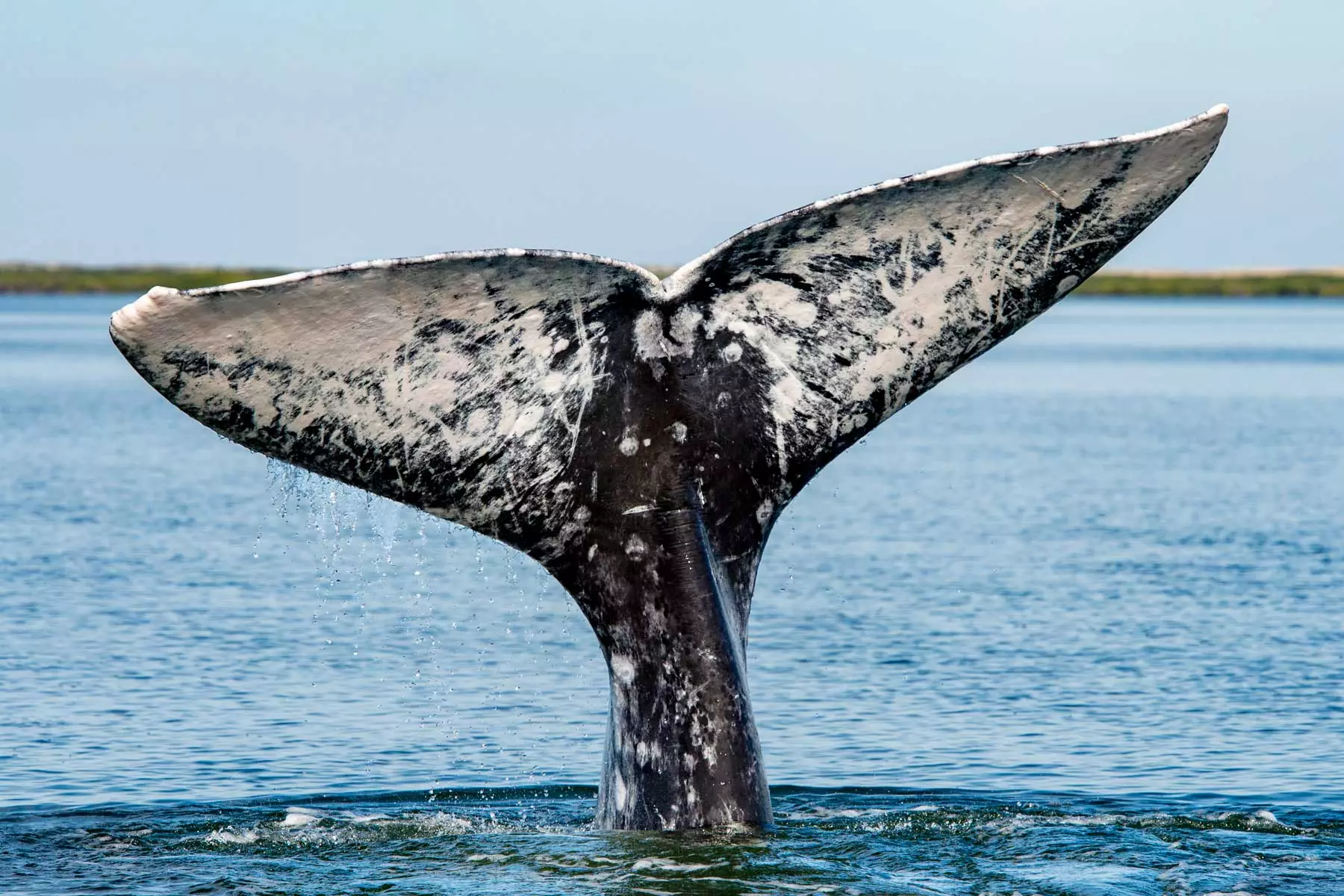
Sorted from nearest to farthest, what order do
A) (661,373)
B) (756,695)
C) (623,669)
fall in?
1. (661,373)
2. (623,669)
3. (756,695)

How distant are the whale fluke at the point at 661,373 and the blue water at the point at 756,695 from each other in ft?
1.26

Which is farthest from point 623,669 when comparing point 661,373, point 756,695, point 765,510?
point 756,695

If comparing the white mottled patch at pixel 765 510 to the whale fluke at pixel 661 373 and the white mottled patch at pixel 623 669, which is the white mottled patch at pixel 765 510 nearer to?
the whale fluke at pixel 661 373

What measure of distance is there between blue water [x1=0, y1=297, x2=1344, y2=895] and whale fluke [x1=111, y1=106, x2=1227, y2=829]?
38 centimetres

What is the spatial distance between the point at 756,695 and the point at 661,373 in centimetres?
611

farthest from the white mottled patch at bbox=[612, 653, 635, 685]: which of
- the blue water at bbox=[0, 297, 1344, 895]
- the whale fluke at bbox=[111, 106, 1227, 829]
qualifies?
the blue water at bbox=[0, 297, 1344, 895]

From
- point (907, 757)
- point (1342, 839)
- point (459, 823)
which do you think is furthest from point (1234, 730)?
point (459, 823)

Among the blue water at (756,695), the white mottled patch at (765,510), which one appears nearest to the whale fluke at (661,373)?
the white mottled patch at (765,510)

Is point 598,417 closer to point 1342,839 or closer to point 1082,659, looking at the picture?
point 1342,839

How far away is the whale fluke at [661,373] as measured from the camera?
15.9 ft

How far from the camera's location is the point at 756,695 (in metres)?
11.4

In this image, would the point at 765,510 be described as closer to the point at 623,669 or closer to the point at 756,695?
the point at 623,669

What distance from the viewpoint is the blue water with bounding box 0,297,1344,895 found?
6.54 m

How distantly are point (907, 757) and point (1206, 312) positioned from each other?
158 m
